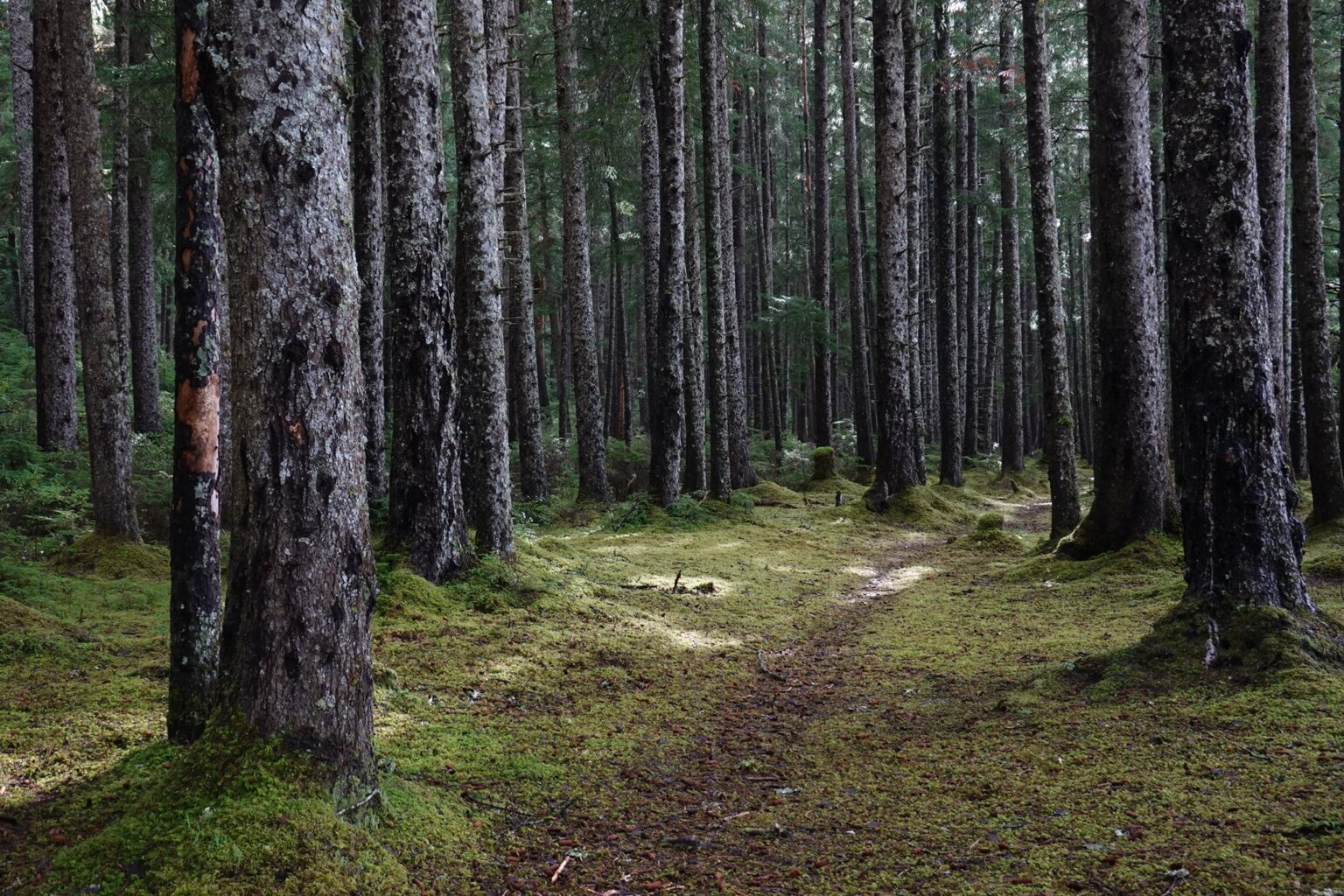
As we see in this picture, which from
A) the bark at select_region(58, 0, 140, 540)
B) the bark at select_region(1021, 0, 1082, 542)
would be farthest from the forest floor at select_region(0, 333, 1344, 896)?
the bark at select_region(1021, 0, 1082, 542)

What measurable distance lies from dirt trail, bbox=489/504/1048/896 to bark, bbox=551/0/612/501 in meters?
10.5

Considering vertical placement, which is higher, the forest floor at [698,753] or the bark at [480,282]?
the bark at [480,282]

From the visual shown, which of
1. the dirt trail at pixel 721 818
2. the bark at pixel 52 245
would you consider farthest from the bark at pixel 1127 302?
the bark at pixel 52 245

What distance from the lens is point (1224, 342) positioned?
4.99m

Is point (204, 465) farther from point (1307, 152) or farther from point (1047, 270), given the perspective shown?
point (1307, 152)

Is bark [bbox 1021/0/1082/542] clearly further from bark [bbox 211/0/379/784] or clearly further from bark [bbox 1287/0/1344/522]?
bark [bbox 211/0/379/784]

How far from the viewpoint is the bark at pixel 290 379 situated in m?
3.27

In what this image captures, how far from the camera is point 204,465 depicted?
149 inches

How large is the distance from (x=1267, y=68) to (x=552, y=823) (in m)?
12.4

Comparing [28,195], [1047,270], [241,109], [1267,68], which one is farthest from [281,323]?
[28,195]

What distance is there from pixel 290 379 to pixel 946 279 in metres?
20.5

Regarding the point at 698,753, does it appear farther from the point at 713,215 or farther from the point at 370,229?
the point at 713,215

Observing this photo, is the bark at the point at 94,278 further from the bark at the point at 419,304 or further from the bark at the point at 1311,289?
the bark at the point at 1311,289

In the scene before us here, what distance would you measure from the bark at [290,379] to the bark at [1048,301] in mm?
10290
